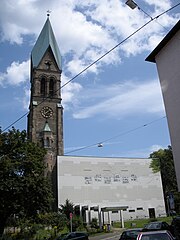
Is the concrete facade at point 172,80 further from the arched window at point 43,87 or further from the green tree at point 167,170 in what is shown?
the arched window at point 43,87

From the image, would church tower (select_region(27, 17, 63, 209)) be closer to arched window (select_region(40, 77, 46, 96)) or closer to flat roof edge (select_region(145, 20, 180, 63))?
arched window (select_region(40, 77, 46, 96))

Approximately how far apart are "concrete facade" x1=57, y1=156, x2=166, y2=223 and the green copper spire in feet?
93.3

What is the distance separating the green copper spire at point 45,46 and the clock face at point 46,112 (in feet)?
41.0

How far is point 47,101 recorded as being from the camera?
6512cm

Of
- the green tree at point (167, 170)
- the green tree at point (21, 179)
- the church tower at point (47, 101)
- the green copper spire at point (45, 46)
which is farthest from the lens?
the green copper spire at point (45, 46)

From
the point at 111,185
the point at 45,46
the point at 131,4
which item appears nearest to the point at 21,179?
the point at 131,4

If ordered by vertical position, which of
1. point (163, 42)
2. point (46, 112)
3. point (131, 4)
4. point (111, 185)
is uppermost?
point (46, 112)

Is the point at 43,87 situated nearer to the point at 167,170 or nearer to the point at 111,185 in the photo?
the point at 111,185

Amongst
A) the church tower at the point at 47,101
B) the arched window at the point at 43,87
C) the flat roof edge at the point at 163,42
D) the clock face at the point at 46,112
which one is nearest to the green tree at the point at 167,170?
the church tower at the point at 47,101

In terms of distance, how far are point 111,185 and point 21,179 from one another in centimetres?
2980

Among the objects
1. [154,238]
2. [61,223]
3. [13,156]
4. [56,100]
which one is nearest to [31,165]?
[13,156]

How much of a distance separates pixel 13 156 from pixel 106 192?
28498mm

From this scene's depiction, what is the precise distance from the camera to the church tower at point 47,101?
5869 centimetres

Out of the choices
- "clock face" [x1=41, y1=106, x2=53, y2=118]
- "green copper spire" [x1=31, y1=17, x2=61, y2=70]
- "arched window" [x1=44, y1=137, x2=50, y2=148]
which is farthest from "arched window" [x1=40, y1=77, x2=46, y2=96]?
"arched window" [x1=44, y1=137, x2=50, y2=148]
